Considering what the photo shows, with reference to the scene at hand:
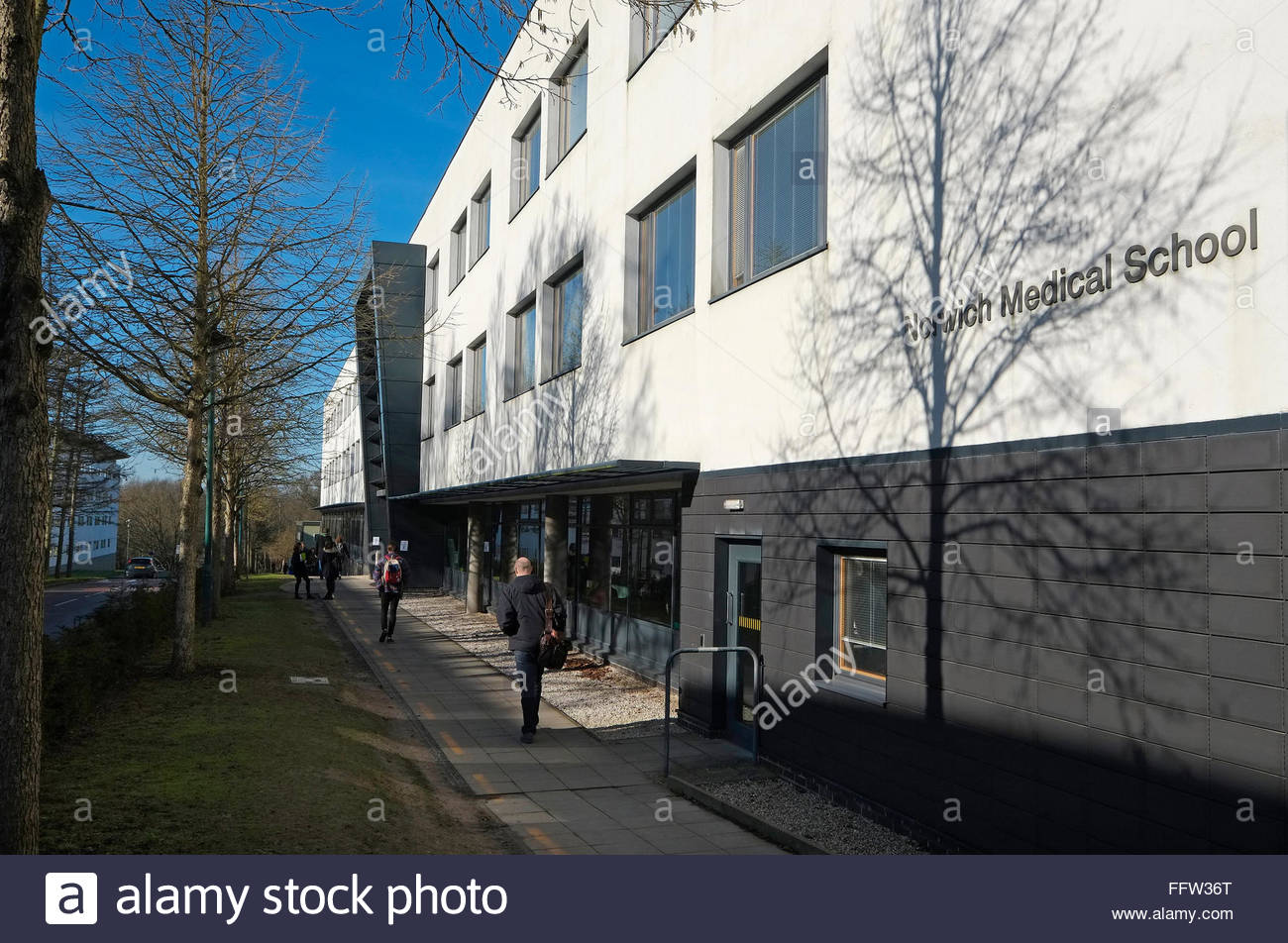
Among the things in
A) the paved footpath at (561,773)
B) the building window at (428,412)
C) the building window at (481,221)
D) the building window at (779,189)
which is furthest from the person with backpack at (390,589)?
the building window at (428,412)

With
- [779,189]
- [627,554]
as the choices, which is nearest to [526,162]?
[627,554]

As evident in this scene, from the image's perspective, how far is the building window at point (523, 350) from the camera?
19.8m

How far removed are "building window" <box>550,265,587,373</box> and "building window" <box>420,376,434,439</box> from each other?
47.0 feet

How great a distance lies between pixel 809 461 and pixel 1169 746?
4298 millimetres

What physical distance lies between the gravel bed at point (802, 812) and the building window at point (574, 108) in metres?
11.2

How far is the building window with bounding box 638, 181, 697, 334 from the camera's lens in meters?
12.3

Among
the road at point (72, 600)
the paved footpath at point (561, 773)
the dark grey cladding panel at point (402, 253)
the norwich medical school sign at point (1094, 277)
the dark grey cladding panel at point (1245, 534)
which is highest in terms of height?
the dark grey cladding panel at point (402, 253)

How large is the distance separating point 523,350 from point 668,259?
26.7ft

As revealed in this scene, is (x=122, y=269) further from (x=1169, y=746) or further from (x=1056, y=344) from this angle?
(x=1169, y=746)

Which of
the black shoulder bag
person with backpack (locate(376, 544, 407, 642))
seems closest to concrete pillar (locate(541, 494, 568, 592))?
person with backpack (locate(376, 544, 407, 642))

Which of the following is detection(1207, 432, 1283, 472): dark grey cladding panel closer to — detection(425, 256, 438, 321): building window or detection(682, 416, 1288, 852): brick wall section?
detection(682, 416, 1288, 852): brick wall section

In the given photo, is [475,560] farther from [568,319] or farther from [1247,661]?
[1247,661]

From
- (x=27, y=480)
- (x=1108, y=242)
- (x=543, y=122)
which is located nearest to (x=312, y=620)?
(x=543, y=122)

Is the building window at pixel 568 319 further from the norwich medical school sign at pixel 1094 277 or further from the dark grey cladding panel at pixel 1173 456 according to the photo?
the dark grey cladding panel at pixel 1173 456
